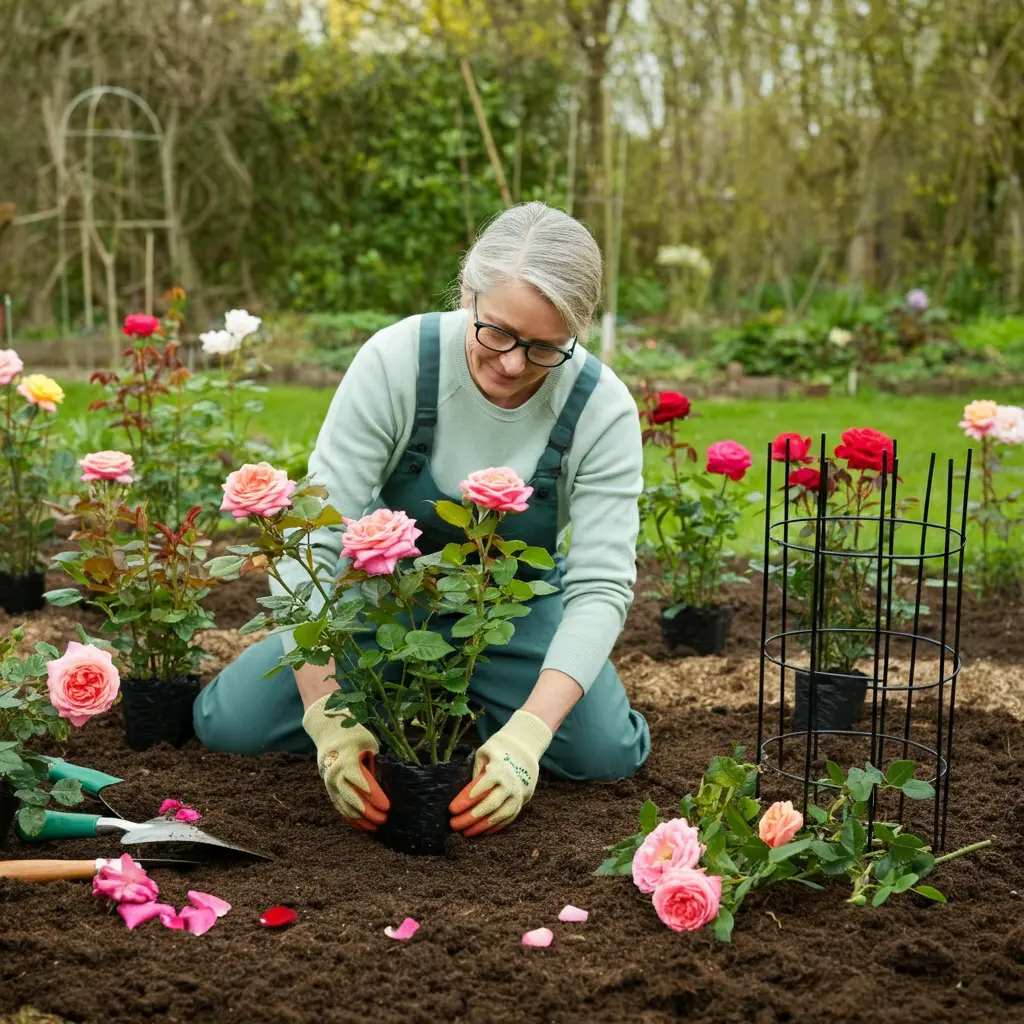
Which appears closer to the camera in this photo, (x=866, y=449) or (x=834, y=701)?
(x=866, y=449)

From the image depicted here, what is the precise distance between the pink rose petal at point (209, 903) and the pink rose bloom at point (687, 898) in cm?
64

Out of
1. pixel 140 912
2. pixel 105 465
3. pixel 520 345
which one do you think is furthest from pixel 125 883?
pixel 105 465

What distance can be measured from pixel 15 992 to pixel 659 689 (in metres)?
1.84

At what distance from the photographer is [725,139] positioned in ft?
35.1

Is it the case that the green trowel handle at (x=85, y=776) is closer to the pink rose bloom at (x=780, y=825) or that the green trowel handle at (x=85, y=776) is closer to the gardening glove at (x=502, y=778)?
the gardening glove at (x=502, y=778)

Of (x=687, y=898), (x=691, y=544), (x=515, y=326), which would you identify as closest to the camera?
(x=687, y=898)

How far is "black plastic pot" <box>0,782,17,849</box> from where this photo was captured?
2.10 meters

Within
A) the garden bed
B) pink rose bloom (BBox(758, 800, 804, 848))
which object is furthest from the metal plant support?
the garden bed

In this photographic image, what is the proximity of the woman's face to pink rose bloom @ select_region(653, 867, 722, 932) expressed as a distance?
36.1 inches

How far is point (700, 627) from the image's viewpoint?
349cm

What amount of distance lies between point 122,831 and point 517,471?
98 cm

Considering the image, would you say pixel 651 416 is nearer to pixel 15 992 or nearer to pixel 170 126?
pixel 15 992

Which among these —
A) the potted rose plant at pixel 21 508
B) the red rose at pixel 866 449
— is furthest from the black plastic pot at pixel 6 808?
the red rose at pixel 866 449

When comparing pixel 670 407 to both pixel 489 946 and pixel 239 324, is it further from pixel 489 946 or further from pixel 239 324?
pixel 489 946
